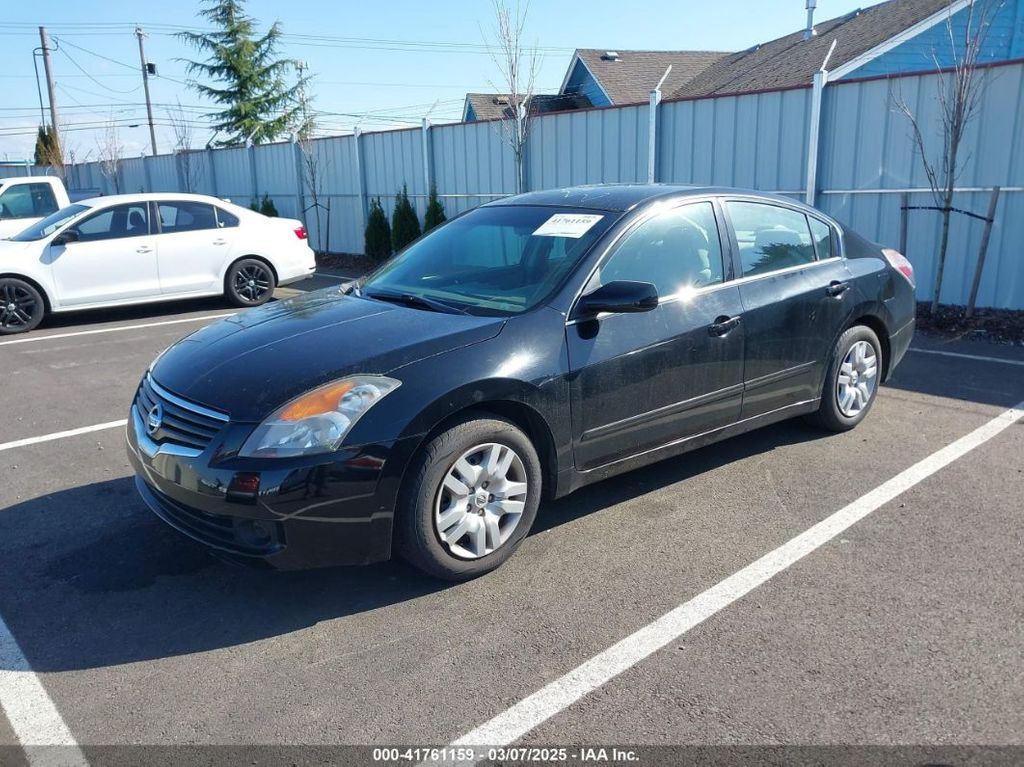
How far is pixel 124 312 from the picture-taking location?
11656 millimetres

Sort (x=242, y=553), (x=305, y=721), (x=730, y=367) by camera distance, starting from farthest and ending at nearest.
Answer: (x=730, y=367), (x=242, y=553), (x=305, y=721)

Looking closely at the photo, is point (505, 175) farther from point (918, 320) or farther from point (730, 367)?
point (730, 367)

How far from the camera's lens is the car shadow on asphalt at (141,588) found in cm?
335

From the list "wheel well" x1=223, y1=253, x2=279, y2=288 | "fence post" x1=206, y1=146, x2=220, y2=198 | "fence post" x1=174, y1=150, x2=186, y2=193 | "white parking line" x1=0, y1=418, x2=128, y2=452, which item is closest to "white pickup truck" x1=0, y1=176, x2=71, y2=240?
"wheel well" x1=223, y1=253, x2=279, y2=288

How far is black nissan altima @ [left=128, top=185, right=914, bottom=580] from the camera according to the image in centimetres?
335

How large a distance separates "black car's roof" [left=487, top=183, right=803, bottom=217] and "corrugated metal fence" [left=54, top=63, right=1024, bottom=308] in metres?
5.57

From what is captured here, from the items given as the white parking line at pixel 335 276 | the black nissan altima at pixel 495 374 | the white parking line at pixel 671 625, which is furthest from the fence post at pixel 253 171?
the white parking line at pixel 671 625

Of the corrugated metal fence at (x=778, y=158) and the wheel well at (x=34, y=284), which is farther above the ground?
the corrugated metal fence at (x=778, y=158)

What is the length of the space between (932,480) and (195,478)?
3.92 m

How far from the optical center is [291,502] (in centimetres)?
326

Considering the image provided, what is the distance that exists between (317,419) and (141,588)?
4.00 feet

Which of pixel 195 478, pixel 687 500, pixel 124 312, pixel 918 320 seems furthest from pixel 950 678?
pixel 124 312

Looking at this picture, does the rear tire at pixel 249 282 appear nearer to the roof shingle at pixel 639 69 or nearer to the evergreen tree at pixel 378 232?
the evergreen tree at pixel 378 232

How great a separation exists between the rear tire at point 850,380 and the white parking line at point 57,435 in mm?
4736
